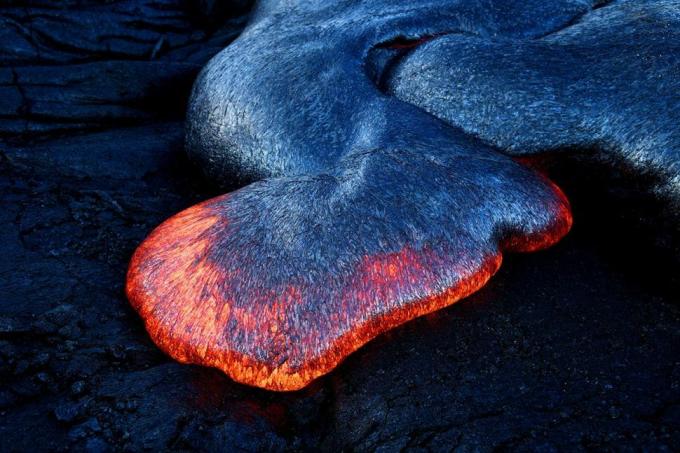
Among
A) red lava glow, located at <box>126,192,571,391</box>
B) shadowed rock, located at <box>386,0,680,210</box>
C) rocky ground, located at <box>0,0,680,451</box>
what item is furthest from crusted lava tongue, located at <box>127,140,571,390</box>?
shadowed rock, located at <box>386,0,680,210</box>

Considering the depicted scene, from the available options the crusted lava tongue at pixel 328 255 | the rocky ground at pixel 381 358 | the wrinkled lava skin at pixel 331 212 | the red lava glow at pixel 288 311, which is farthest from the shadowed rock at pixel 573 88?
the red lava glow at pixel 288 311

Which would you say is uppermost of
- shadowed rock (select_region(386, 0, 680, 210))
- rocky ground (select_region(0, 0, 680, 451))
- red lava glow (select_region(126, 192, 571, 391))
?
shadowed rock (select_region(386, 0, 680, 210))

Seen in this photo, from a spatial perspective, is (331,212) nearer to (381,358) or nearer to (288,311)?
(288,311)

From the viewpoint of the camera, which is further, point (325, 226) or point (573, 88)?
point (573, 88)

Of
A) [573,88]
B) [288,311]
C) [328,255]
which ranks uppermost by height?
[573,88]

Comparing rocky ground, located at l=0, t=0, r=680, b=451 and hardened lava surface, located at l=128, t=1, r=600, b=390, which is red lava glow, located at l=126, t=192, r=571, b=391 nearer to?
hardened lava surface, located at l=128, t=1, r=600, b=390

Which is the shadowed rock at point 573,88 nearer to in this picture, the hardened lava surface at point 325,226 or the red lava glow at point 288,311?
the hardened lava surface at point 325,226

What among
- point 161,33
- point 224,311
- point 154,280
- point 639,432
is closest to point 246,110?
point 154,280

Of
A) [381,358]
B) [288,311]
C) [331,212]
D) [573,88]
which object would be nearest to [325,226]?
[331,212]
